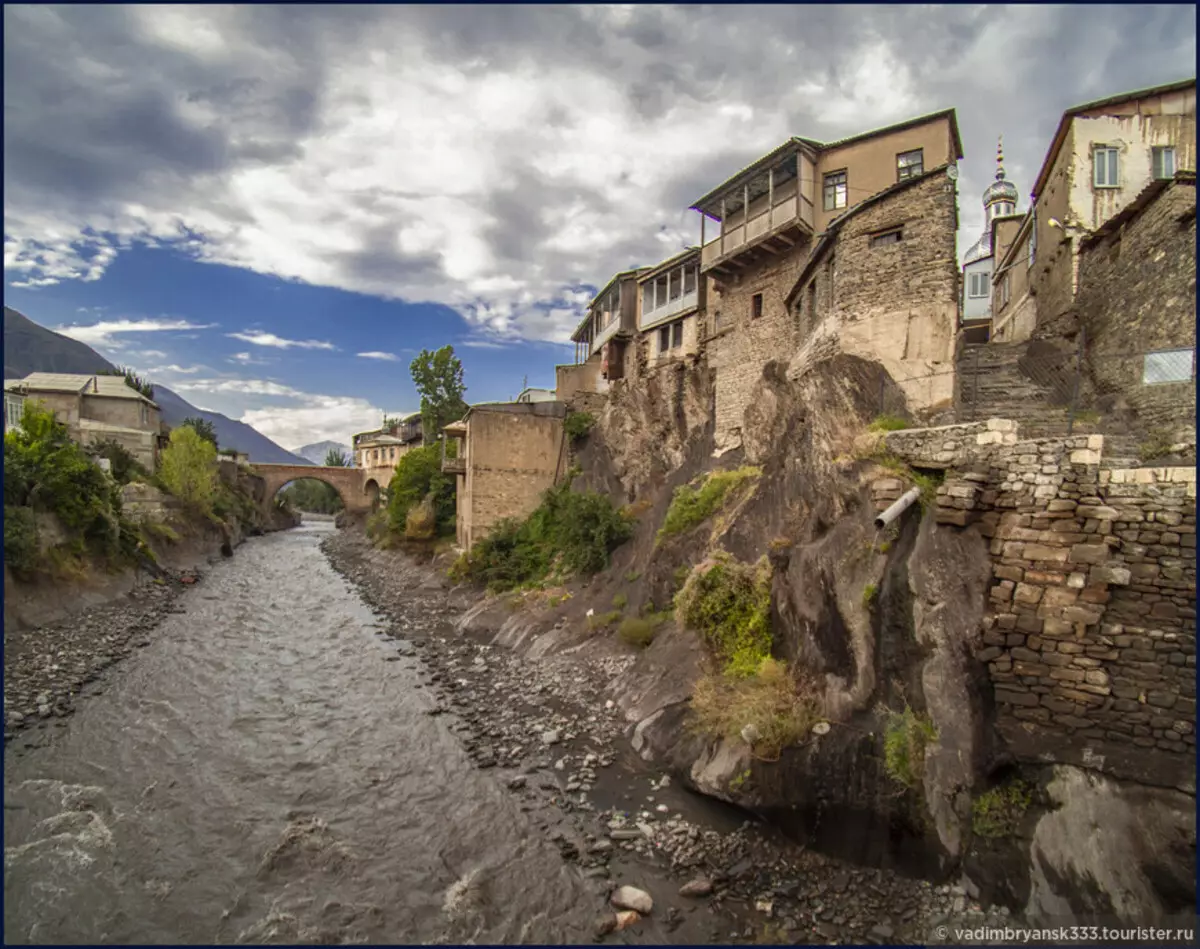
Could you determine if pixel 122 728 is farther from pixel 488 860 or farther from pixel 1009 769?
pixel 1009 769

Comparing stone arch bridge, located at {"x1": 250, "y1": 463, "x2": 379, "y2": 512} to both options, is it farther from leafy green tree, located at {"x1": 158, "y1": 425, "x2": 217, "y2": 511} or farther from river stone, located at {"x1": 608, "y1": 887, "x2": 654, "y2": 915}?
river stone, located at {"x1": 608, "y1": 887, "x2": 654, "y2": 915}

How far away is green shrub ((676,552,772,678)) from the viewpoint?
37.4 feet

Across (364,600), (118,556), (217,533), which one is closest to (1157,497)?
(364,600)

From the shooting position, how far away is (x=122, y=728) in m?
12.5

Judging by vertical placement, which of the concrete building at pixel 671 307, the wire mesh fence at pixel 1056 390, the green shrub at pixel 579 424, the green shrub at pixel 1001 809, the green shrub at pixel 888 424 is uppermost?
the concrete building at pixel 671 307

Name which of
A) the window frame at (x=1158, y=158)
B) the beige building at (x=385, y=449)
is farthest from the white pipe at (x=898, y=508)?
the beige building at (x=385, y=449)

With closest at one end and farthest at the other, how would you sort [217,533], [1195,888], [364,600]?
[1195,888] < [364,600] < [217,533]

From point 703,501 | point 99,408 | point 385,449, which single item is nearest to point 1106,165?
point 703,501

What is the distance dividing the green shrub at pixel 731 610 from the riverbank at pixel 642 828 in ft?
8.28

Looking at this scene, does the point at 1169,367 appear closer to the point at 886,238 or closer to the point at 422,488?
the point at 886,238

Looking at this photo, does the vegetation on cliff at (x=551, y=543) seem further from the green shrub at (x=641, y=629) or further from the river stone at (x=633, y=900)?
the river stone at (x=633, y=900)

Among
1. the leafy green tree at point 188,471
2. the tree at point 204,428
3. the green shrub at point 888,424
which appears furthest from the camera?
the tree at point 204,428

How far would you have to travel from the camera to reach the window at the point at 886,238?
12.9m

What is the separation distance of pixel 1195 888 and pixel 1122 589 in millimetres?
3069
